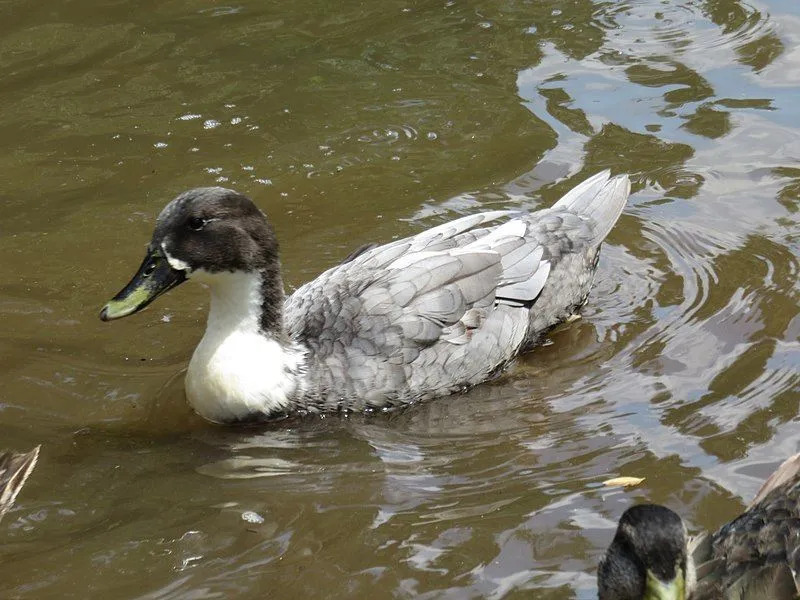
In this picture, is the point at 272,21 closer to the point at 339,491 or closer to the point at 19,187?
the point at 19,187

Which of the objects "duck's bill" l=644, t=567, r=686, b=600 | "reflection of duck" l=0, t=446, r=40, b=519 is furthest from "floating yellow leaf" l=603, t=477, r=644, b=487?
"reflection of duck" l=0, t=446, r=40, b=519

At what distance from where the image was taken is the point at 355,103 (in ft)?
36.4

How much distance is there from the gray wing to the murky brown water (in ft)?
0.79

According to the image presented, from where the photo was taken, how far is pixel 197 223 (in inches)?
293

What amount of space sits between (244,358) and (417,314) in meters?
1.10

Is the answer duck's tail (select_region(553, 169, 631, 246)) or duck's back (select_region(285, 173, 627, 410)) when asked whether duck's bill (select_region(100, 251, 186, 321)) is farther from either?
duck's tail (select_region(553, 169, 631, 246))

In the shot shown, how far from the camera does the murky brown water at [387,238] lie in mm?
6246

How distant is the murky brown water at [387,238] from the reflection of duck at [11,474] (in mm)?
352

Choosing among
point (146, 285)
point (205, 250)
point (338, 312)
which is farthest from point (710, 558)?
point (146, 285)

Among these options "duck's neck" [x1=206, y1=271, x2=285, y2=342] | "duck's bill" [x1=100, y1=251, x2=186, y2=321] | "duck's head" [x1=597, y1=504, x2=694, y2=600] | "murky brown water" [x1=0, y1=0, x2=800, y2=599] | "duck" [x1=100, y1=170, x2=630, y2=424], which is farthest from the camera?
"duck's neck" [x1=206, y1=271, x2=285, y2=342]

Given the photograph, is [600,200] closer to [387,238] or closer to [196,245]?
[387,238]

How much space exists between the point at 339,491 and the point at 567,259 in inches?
108

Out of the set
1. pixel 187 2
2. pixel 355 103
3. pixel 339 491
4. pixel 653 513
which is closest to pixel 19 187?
pixel 355 103

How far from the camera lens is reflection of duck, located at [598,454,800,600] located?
16.6 feet
